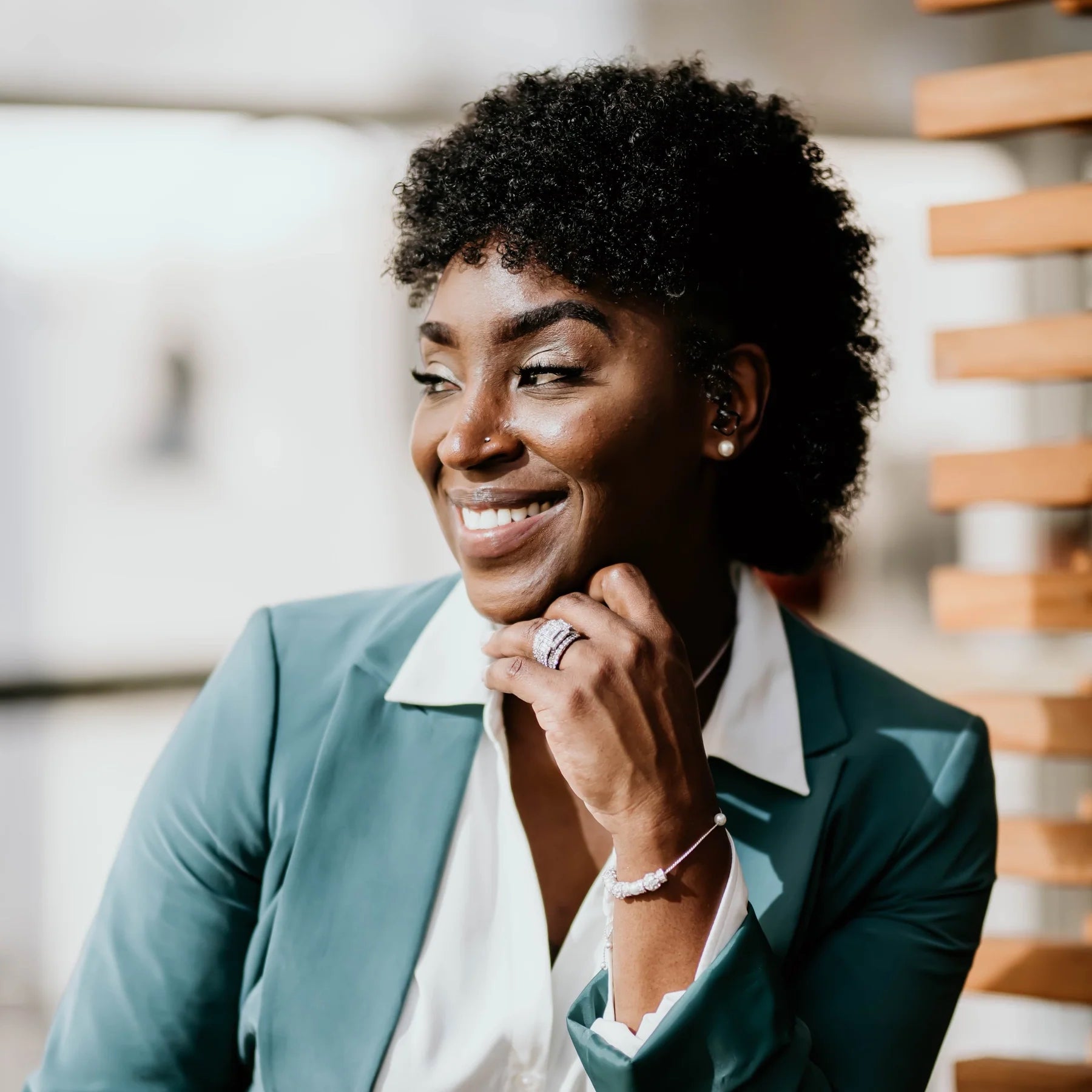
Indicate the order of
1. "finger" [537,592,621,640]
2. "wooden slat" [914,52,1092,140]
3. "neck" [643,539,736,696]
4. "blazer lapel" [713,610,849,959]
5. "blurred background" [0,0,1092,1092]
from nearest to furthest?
1. "finger" [537,592,621,640]
2. "blazer lapel" [713,610,849,959]
3. "neck" [643,539,736,696]
4. "wooden slat" [914,52,1092,140]
5. "blurred background" [0,0,1092,1092]

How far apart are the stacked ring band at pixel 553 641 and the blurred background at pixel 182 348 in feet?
5.23

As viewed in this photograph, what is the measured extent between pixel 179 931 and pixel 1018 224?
163 centimetres

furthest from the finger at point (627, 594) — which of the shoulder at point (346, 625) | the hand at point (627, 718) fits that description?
the shoulder at point (346, 625)

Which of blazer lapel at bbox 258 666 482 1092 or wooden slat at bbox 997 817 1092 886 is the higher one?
blazer lapel at bbox 258 666 482 1092

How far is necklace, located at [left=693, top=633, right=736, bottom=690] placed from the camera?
1728mm

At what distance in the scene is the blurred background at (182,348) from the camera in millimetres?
2705

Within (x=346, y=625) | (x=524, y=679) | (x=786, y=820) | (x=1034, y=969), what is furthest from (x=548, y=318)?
(x=1034, y=969)

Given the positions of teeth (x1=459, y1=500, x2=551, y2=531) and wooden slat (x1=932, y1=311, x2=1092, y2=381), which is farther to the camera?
wooden slat (x1=932, y1=311, x2=1092, y2=381)

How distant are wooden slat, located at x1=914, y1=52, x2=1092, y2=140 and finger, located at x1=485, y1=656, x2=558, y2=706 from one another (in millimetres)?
1173

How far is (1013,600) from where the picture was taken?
198 cm

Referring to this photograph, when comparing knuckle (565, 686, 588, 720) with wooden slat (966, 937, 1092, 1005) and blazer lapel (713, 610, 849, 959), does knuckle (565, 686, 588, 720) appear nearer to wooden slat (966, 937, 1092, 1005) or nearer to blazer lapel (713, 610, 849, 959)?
blazer lapel (713, 610, 849, 959)

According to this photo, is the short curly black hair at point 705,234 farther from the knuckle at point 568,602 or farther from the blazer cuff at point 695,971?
the blazer cuff at point 695,971

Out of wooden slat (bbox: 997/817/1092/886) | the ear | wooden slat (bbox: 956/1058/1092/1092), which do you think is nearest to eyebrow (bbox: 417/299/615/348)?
the ear

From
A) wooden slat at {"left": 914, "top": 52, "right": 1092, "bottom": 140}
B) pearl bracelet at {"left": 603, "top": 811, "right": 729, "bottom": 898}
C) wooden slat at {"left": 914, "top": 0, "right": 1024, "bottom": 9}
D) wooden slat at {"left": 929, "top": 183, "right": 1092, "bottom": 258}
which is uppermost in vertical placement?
wooden slat at {"left": 914, "top": 0, "right": 1024, "bottom": 9}
